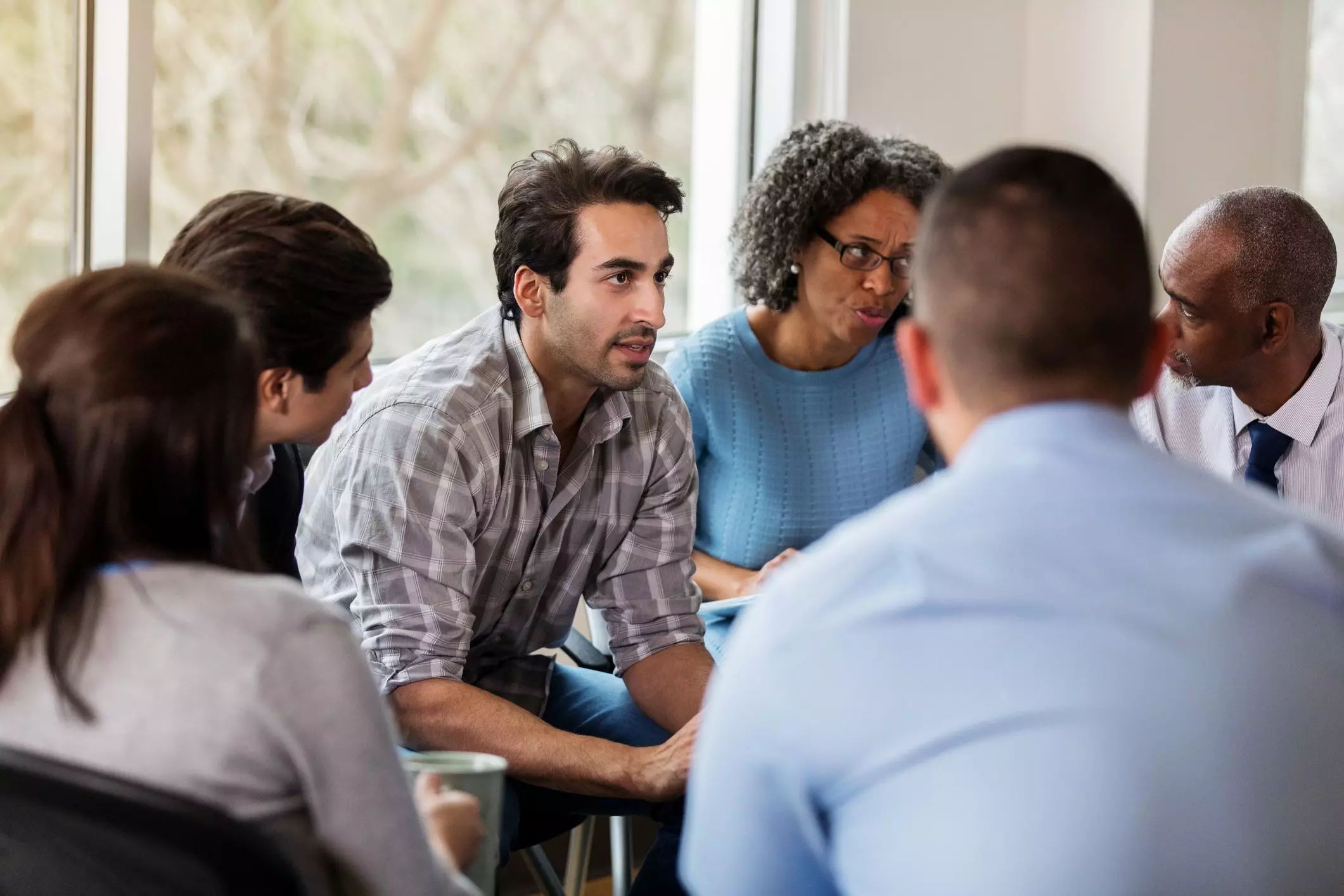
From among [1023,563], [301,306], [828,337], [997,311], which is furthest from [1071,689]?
[828,337]

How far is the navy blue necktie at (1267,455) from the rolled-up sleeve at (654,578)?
90cm

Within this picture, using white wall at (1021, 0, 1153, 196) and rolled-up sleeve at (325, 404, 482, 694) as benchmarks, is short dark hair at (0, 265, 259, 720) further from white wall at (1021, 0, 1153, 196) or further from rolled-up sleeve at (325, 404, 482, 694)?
white wall at (1021, 0, 1153, 196)

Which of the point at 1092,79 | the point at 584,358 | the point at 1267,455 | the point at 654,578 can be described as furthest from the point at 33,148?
the point at 1092,79

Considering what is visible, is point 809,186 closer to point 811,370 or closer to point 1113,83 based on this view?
point 811,370

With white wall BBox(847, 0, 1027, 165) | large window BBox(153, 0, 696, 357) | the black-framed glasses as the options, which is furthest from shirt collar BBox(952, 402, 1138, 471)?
white wall BBox(847, 0, 1027, 165)

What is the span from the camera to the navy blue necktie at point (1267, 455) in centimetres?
223

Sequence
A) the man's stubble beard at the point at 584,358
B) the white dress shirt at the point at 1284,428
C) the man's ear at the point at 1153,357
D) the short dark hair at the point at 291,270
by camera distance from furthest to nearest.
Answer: the white dress shirt at the point at 1284,428 → the man's stubble beard at the point at 584,358 → the short dark hair at the point at 291,270 → the man's ear at the point at 1153,357

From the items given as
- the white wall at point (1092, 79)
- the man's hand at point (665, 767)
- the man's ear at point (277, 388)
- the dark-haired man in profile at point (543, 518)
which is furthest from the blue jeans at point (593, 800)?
the white wall at point (1092, 79)

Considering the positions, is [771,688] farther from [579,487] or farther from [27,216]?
[27,216]

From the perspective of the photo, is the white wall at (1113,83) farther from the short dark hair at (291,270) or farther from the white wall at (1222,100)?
the short dark hair at (291,270)

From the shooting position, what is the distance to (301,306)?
156 centimetres

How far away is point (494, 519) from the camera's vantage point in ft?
6.42

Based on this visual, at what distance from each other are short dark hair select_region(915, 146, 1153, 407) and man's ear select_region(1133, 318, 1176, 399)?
0.04 ft

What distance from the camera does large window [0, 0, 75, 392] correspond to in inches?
90.3
